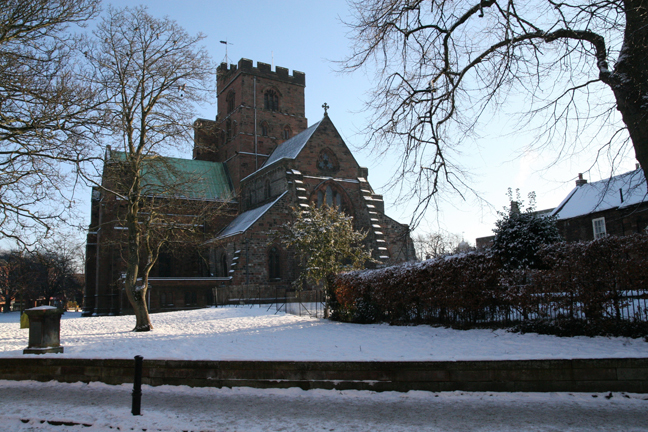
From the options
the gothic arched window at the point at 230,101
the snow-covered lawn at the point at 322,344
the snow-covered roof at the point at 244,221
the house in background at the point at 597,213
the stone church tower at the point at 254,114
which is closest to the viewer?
the snow-covered lawn at the point at 322,344

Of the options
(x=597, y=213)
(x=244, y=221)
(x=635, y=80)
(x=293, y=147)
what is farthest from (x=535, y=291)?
(x=293, y=147)

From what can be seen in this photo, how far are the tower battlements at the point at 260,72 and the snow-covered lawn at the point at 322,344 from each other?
35773 millimetres

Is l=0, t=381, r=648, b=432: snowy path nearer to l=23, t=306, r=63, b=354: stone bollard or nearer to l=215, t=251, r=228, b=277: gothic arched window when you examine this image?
l=23, t=306, r=63, b=354: stone bollard

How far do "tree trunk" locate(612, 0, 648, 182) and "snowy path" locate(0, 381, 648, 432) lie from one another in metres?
3.88

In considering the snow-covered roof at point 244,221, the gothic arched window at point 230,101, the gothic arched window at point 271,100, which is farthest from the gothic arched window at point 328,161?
the gothic arched window at point 230,101

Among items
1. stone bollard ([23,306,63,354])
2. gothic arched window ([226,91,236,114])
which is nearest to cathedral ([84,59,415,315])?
gothic arched window ([226,91,236,114])

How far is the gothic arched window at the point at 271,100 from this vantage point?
49906 millimetres

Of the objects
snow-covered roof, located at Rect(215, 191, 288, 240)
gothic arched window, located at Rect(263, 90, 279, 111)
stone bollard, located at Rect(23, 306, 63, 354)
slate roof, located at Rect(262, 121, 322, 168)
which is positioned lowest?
stone bollard, located at Rect(23, 306, 63, 354)

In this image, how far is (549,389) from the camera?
24.5ft

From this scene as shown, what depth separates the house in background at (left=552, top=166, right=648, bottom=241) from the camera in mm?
25239

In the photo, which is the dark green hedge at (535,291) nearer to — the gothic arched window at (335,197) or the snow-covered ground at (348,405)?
the snow-covered ground at (348,405)

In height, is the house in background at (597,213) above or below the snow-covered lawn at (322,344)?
above

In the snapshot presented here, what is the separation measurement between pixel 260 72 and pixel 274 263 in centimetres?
2396

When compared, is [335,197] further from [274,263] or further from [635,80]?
[635,80]
